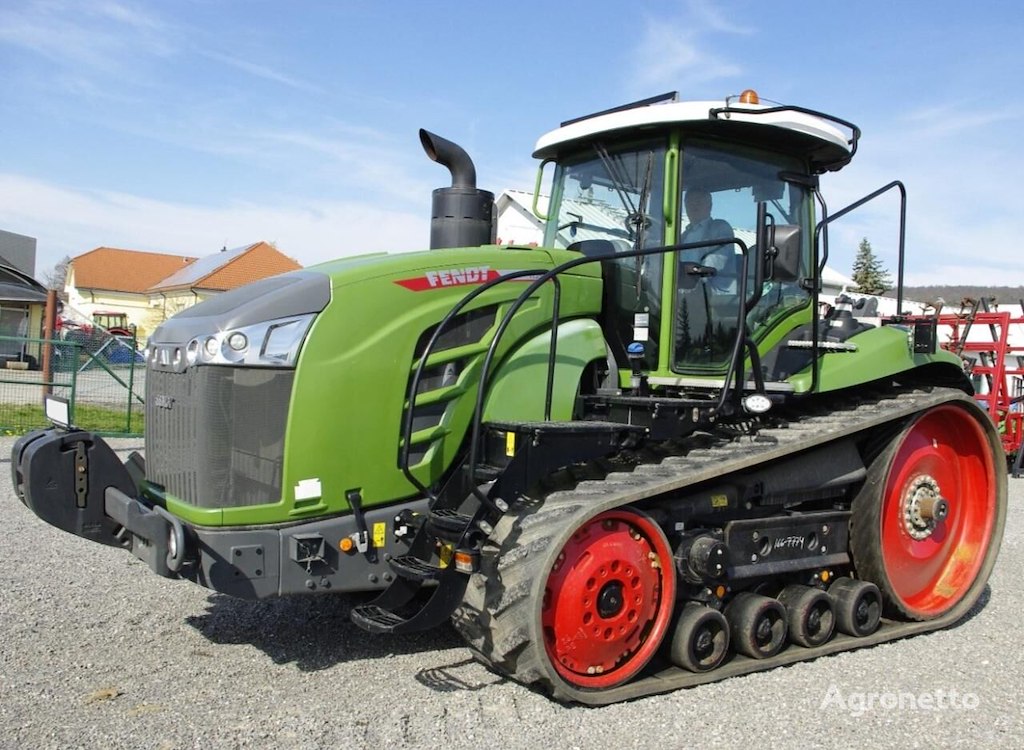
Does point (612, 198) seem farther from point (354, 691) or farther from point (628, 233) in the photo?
point (354, 691)

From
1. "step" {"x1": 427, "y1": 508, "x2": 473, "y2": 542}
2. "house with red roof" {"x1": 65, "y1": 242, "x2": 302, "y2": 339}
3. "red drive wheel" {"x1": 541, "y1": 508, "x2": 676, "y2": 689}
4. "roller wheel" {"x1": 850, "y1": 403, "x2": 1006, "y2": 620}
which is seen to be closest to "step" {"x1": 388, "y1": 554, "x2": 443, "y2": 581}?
"step" {"x1": 427, "y1": 508, "x2": 473, "y2": 542}

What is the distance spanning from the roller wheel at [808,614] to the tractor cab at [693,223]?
4.40 feet

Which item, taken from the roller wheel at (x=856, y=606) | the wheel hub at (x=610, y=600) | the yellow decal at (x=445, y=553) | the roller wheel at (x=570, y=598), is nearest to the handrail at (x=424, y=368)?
the yellow decal at (x=445, y=553)

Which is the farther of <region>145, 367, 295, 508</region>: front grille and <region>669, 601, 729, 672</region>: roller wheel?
<region>669, 601, 729, 672</region>: roller wheel

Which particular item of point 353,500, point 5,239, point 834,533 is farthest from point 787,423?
point 5,239

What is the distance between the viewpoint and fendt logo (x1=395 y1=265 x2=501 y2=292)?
4.62 metres

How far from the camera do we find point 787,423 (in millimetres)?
5461

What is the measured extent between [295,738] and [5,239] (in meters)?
42.5

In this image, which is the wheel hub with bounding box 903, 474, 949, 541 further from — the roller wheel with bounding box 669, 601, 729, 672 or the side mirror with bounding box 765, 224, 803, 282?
the side mirror with bounding box 765, 224, 803, 282

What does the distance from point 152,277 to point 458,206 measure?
230 ft

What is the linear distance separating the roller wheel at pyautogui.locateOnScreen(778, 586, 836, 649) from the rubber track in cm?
7

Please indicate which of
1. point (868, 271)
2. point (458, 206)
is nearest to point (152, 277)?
point (868, 271)

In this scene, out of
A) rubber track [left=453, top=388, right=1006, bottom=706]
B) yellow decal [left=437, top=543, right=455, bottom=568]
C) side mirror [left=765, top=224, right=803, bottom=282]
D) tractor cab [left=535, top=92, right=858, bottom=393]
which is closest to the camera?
rubber track [left=453, top=388, right=1006, bottom=706]

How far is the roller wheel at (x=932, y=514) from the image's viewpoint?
5.75 metres
